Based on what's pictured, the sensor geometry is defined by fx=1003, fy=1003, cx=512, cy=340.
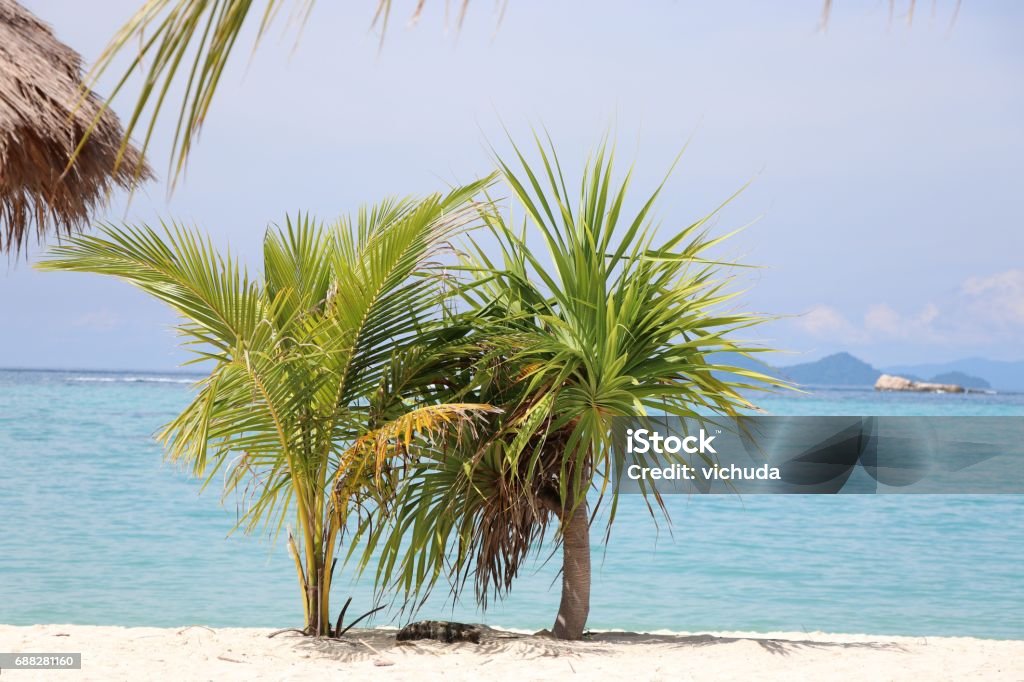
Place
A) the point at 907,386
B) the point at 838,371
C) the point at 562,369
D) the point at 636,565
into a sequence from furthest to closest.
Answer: the point at 907,386
the point at 838,371
the point at 636,565
the point at 562,369

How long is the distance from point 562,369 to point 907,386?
46.0 m

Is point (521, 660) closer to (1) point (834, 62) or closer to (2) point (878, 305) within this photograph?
(1) point (834, 62)

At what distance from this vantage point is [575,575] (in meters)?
4.55

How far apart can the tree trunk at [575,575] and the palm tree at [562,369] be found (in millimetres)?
89

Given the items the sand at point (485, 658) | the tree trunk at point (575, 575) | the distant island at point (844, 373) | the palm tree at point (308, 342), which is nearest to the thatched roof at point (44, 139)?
the palm tree at point (308, 342)

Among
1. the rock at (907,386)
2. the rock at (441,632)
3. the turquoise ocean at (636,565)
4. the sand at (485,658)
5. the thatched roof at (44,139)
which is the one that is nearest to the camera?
the sand at (485,658)

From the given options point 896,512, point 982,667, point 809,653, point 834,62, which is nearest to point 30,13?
point 809,653

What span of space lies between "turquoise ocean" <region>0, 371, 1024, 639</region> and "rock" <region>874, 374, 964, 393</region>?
1340 inches

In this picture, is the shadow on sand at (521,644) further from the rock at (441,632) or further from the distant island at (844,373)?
the distant island at (844,373)

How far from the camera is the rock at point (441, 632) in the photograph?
4455 millimetres

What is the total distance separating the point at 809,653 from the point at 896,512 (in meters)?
9.16

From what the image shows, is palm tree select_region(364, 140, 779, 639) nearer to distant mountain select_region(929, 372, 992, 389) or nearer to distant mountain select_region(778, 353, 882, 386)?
distant mountain select_region(778, 353, 882, 386)

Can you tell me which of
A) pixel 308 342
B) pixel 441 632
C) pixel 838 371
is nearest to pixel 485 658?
pixel 441 632

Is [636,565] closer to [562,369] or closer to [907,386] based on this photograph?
[562,369]
